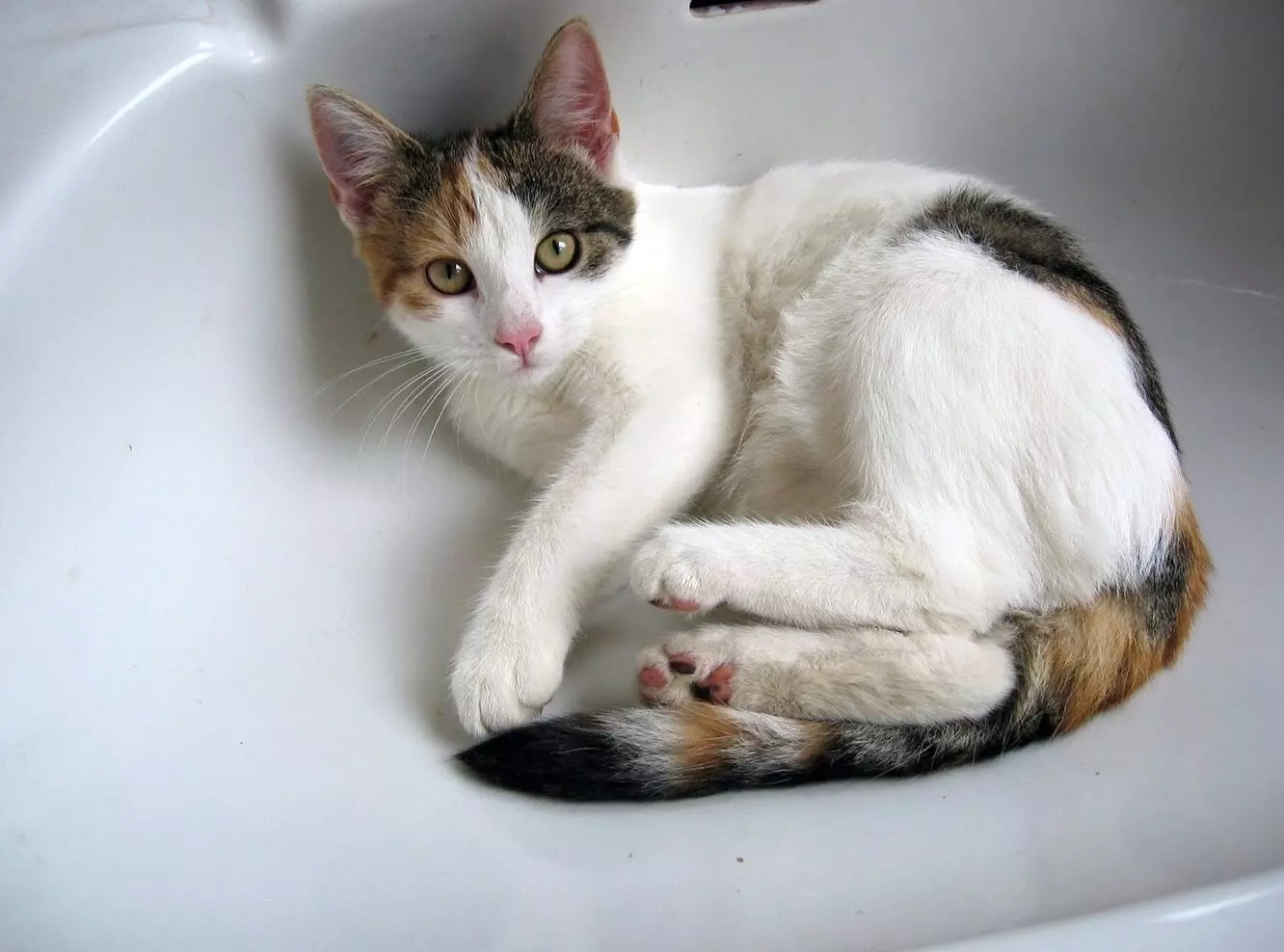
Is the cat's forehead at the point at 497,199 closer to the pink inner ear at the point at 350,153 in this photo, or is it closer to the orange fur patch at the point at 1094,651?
the pink inner ear at the point at 350,153

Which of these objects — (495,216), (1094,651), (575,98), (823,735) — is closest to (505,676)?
(823,735)

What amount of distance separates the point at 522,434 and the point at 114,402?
0.62 m

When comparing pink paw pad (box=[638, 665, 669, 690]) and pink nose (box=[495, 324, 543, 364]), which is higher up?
pink nose (box=[495, 324, 543, 364])

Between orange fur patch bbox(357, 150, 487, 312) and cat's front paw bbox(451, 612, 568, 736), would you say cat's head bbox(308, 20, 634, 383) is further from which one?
cat's front paw bbox(451, 612, 568, 736)

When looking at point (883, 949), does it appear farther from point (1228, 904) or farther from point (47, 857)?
point (47, 857)

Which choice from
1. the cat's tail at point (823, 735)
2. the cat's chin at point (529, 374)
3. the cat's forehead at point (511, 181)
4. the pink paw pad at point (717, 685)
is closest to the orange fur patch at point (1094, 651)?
the cat's tail at point (823, 735)

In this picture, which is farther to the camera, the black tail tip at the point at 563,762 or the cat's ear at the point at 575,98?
the cat's ear at the point at 575,98

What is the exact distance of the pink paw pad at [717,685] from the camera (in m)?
1.14

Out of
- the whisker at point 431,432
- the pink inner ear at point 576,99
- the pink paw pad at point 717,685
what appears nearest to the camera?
the pink paw pad at point 717,685

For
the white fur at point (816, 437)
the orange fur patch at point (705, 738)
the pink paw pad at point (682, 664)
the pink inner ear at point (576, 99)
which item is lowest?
the orange fur patch at point (705, 738)

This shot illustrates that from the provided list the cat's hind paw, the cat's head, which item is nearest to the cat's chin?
the cat's head

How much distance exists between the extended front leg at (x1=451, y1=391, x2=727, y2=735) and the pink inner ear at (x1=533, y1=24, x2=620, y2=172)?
0.43 m

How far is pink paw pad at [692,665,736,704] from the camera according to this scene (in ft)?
3.73

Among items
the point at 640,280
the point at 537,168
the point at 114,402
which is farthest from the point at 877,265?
the point at 114,402
